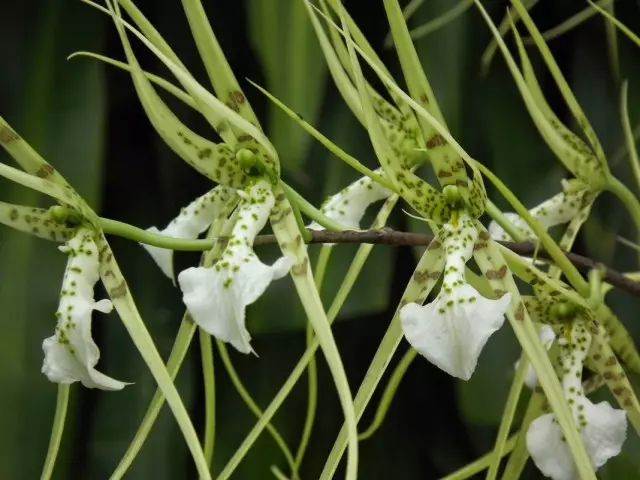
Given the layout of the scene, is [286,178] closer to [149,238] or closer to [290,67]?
[290,67]

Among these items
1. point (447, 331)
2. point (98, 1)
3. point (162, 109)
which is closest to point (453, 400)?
point (447, 331)

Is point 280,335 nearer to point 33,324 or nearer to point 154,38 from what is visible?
point 33,324

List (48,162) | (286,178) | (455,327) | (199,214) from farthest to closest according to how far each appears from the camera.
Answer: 1. (286,178)
2. (48,162)
3. (199,214)
4. (455,327)

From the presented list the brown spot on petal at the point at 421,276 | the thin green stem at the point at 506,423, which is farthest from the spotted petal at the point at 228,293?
the thin green stem at the point at 506,423

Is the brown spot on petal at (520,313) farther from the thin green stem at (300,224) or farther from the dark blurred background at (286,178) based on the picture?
the dark blurred background at (286,178)

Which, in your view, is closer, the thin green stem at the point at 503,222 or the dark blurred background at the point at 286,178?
the thin green stem at the point at 503,222

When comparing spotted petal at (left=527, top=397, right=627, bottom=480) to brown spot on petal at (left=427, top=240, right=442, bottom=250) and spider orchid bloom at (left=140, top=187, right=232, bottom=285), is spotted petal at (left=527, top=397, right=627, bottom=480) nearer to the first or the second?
brown spot on petal at (left=427, top=240, right=442, bottom=250)

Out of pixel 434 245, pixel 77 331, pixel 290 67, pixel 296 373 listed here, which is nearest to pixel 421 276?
pixel 434 245
